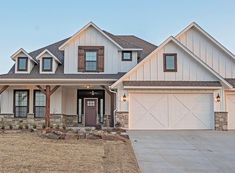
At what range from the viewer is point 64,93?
23938 mm

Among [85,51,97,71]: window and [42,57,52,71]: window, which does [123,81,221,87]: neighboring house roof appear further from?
[42,57,52,71]: window

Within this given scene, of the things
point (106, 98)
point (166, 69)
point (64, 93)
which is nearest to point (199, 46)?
point (166, 69)

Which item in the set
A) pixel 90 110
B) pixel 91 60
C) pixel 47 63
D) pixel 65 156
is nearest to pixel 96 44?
pixel 91 60

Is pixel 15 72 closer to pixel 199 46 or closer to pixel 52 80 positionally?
pixel 52 80

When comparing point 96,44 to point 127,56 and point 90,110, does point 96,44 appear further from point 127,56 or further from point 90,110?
point 90,110

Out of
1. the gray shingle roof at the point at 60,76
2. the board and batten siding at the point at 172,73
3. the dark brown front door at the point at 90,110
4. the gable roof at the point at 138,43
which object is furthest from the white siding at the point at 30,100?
the gable roof at the point at 138,43

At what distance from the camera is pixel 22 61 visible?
78.5ft

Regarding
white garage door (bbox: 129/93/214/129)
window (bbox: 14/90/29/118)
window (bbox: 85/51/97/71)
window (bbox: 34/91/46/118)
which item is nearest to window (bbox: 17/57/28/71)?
window (bbox: 14/90/29/118)

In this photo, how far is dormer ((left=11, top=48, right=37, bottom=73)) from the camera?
23750 millimetres

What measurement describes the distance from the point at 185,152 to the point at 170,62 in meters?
8.67

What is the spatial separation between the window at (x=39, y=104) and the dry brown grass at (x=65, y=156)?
827cm

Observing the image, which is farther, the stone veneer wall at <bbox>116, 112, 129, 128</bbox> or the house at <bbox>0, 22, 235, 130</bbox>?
the house at <bbox>0, 22, 235, 130</bbox>

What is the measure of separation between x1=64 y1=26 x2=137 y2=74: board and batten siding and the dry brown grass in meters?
8.98

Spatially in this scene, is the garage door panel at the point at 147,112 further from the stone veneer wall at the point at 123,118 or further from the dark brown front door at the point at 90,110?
the dark brown front door at the point at 90,110
